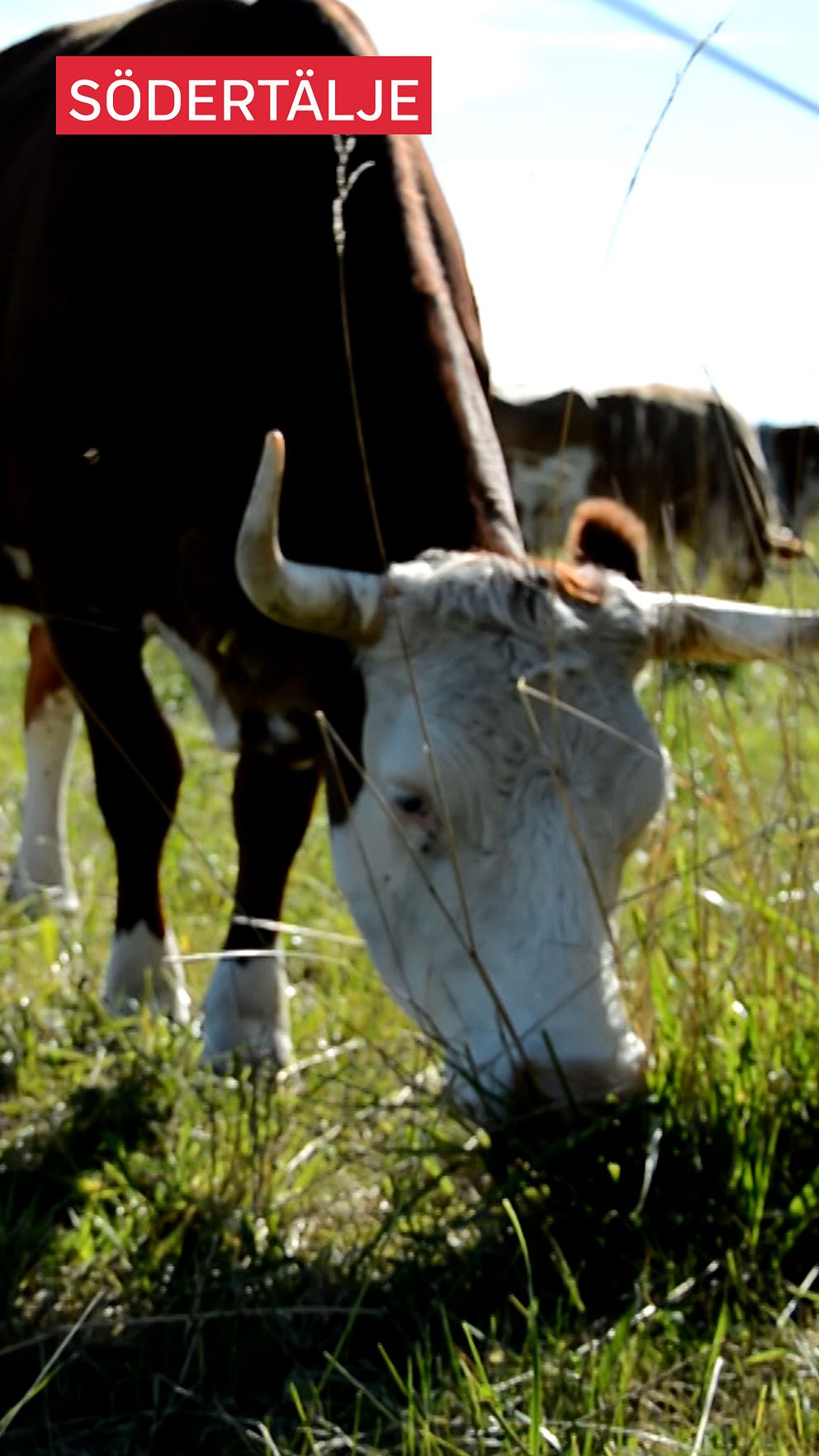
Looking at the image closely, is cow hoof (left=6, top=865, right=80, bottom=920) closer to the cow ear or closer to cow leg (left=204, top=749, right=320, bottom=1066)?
cow leg (left=204, top=749, right=320, bottom=1066)

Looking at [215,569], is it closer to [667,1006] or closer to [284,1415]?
[667,1006]

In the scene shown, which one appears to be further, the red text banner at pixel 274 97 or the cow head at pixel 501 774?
the red text banner at pixel 274 97

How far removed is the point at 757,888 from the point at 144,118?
1.99 meters

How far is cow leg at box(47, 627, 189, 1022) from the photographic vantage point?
375cm

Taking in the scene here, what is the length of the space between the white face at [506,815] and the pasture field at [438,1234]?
0.10 m

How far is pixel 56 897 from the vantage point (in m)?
4.61

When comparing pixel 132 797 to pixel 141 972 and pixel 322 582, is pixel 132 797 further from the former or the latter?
pixel 322 582

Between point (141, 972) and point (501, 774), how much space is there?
1322mm

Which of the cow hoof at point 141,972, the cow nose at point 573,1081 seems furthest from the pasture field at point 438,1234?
the cow hoof at point 141,972

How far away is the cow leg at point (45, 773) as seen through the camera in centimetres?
471

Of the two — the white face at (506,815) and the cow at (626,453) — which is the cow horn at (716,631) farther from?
the cow at (626,453)

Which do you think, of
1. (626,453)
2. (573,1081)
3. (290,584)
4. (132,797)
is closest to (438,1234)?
(573,1081)

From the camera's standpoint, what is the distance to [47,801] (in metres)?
4.82

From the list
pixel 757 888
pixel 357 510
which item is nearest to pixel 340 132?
pixel 357 510
